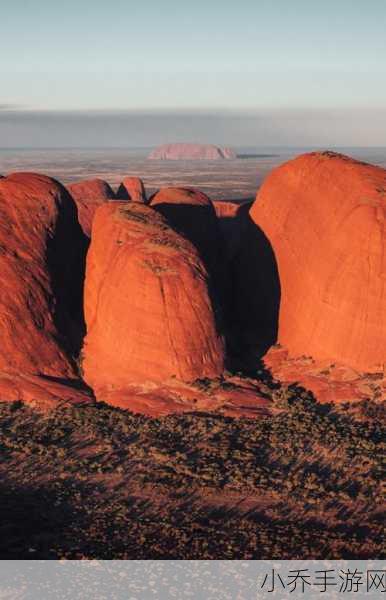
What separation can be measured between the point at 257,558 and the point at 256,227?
1767cm

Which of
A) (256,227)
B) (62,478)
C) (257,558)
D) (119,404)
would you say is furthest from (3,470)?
(256,227)

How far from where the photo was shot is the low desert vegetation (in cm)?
1474

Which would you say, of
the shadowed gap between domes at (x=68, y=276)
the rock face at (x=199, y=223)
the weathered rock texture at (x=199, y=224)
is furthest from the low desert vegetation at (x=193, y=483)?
the rock face at (x=199, y=223)

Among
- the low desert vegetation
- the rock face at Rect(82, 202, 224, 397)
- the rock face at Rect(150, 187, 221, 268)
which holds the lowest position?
the low desert vegetation

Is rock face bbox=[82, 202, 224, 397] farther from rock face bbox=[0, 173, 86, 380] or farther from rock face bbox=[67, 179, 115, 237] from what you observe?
rock face bbox=[67, 179, 115, 237]

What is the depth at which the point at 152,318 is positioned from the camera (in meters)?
22.8

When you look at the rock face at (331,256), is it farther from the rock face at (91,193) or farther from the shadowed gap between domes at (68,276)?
the rock face at (91,193)

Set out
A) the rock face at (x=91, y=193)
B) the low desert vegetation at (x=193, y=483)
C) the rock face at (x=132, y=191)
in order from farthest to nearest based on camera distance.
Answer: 1. the rock face at (x=132, y=191)
2. the rock face at (x=91, y=193)
3. the low desert vegetation at (x=193, y=483)

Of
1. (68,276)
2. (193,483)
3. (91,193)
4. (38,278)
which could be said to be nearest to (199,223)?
(68,276)

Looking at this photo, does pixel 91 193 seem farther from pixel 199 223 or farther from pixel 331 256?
pixel 331 256

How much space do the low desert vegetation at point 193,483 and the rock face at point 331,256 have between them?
9.45ft

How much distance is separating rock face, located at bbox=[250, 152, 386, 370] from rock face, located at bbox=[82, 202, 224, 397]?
4.37m

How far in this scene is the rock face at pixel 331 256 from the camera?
23.5 metres

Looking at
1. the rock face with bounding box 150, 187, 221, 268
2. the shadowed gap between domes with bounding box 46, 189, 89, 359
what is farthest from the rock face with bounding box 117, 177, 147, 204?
the shadowed gap between domes with bounding box 46, 189, 89, 359
